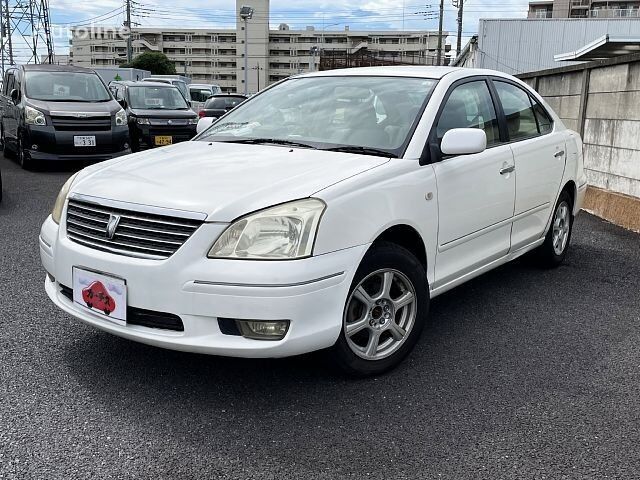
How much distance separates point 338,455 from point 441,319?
1690 mm

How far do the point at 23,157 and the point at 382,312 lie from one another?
896cm

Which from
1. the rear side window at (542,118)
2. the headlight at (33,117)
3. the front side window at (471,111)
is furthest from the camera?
the headlight at (33,117)

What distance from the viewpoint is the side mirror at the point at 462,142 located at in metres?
3.25

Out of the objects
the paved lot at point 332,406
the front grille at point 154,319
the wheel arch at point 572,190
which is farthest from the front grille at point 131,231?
the wheel arch at point 572,190

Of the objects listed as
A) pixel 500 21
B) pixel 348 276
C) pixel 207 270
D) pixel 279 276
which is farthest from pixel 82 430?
pixel 500 21

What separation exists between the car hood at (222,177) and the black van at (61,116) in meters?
7.07

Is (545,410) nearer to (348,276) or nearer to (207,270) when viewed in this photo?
(348,276)

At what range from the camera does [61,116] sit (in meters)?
9.80

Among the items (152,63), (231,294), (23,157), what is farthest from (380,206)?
(152,63)

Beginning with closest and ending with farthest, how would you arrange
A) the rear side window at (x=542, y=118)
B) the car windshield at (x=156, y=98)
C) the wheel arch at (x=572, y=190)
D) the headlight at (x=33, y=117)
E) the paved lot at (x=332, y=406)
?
the paved lot at (x=332, y=406) < the rear side window at (x=542, y=118) < the wheel arch at (x=572, y=190) < the headlight at (x=33, y=117) < the car windshield at (x=156, y=98)

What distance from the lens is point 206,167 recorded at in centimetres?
311

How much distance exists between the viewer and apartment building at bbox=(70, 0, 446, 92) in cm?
9731

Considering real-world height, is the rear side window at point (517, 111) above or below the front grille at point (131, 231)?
above

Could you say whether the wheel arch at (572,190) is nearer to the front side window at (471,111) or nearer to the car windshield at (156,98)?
the front side window at (471,111)
